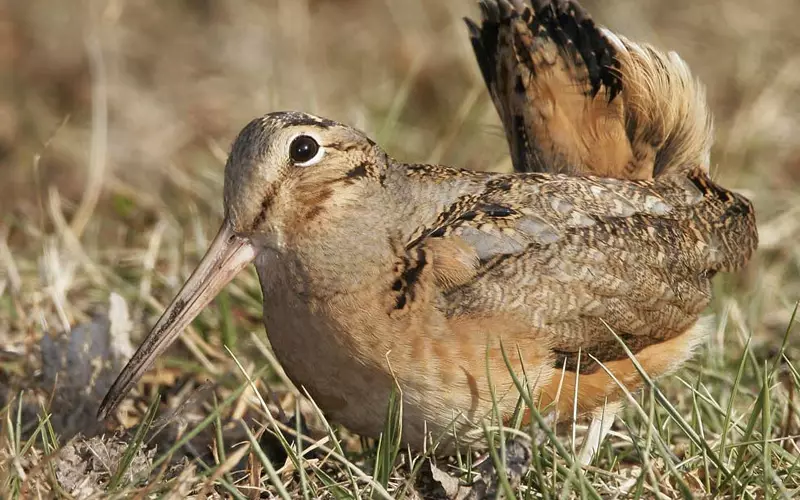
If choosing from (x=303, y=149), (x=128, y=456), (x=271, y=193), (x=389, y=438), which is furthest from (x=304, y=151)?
(x=128, y=456)

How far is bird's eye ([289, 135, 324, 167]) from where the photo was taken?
12.7 ft

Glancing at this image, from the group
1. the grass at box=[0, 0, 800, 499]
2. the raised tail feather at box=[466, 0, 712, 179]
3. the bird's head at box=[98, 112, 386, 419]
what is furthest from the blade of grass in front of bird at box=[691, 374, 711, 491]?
the bird's head at box=[98, 112, 386, 419]

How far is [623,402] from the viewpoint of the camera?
4.37 meters

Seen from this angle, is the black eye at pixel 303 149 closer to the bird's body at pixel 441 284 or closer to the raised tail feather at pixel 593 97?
the bird's body at pixel 441 284

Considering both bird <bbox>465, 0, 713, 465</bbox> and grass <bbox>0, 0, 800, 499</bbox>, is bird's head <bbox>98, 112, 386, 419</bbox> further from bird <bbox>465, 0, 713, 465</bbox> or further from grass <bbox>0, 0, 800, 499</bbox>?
bird <bbox>465, 0, 713, 465</bbox>

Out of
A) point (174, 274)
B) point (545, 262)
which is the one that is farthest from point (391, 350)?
point (174, 274)

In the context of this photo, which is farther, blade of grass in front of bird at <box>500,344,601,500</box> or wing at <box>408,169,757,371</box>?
wing at <box>408,169,757,371</box>

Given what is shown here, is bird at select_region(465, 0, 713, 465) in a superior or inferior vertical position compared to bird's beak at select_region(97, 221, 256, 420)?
superior

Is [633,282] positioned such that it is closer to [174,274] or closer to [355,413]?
[355,413]

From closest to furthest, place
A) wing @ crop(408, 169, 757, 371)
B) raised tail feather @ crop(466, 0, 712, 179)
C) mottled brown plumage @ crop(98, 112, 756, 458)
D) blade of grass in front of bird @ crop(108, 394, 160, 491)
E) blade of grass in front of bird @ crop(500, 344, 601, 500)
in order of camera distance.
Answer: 1. blade of grass in front of bird @ crop(500, 344, 601, 500)
2. blade of grass in front of bird @ crop(108, 394, 160, 491)
3. mottled brown plumage @ crop(98, 112, 756, 458)
4. wing @ crop(408, 169, 757, 371)
5. raised tail feather @ crop(466, 0, 712, 179)

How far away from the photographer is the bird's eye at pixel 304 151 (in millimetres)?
3877

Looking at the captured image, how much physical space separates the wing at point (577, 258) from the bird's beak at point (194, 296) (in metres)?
0.64

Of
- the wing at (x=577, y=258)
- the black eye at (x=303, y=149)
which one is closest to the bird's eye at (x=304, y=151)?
the black eye at (x=303, y=149)

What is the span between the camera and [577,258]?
421 cm
